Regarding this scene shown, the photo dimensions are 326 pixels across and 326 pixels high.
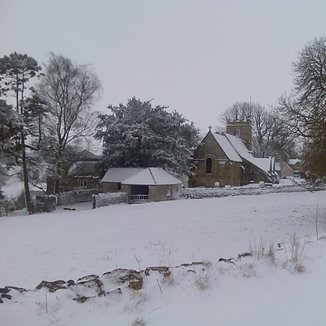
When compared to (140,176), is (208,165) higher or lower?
higher

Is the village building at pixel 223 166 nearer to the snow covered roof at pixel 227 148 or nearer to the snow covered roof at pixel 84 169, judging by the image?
the snow covered roof at pixel 227 148

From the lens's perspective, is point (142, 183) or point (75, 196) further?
point (75, 196)

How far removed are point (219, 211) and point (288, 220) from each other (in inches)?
126

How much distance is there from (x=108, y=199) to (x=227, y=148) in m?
17.7

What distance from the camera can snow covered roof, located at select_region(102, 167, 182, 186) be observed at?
2369cm

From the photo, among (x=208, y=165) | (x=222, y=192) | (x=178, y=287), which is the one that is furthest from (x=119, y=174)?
(x=178, y=287)

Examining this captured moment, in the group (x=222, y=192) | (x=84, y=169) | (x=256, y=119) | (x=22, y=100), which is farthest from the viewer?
(x=256, y=119)

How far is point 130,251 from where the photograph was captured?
7.78 metres

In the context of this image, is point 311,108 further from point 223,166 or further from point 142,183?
point 223,166

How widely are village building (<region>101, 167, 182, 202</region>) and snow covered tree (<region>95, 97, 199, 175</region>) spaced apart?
3.59 ft

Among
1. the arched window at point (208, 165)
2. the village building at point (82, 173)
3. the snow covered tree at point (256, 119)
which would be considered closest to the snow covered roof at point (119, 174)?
the village building at point (82, 173)

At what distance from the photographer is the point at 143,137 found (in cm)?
2614

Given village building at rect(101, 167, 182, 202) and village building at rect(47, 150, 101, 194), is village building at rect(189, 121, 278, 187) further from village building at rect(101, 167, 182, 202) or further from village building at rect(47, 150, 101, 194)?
village building at rect(47, 150, 101, 194)

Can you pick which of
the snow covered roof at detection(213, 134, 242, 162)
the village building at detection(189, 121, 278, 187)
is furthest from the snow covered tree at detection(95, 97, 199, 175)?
the snow covered roof at detection(213, 134, 242, 162)
